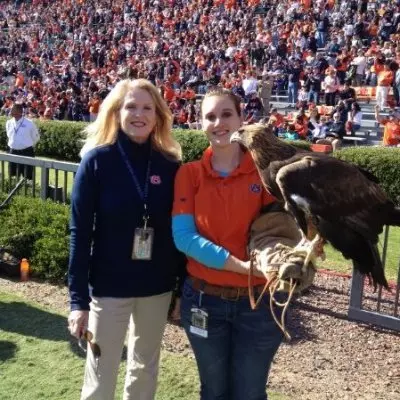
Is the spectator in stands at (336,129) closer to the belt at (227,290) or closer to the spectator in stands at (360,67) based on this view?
the spectator in stands at (360,67)

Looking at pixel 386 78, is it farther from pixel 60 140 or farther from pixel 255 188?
pixel 255 188

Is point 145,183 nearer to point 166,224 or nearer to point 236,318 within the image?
point 166,224

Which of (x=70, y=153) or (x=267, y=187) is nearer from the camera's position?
(x=267, y=187)

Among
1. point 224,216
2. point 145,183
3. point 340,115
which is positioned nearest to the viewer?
point 224,216

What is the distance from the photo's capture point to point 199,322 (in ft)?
8.96

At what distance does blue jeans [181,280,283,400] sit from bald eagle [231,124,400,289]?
457 millimetres

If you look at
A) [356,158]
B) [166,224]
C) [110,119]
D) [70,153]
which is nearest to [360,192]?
[166,224]

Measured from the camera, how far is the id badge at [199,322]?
2.71 metres

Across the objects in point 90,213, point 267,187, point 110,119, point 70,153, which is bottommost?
point 70,153

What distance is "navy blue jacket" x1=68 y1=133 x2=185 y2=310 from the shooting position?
284cm

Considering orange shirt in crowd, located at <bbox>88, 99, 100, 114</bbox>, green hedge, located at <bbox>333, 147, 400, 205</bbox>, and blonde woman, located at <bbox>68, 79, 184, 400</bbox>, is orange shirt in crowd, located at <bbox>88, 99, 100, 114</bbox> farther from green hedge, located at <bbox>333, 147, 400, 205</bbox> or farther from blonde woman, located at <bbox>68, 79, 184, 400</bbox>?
blonde woman, located at <bbox>68, 79, 184, 400</bbox>

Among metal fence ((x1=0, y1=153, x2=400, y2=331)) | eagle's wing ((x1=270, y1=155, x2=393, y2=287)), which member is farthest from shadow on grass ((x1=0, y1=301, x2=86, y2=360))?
eagle's wing ((x1=270, y1=155, x2=393, y2=287))

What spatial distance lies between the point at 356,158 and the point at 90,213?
962 cm

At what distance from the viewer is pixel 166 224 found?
2.94 metres
